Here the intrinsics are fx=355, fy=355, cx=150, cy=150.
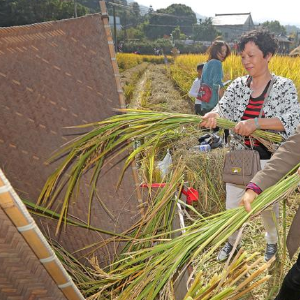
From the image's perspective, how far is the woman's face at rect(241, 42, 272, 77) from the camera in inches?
71.0

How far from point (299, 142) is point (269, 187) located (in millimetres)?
211

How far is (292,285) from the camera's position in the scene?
1.48 meters

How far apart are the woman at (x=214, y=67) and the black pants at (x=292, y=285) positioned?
1.93 m

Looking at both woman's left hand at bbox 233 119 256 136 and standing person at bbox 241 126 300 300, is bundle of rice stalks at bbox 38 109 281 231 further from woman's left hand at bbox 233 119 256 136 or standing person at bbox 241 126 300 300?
standing person at bbox 241 126 300 300

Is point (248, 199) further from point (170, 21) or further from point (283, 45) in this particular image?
point (170, 21)

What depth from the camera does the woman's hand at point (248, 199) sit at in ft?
3.99

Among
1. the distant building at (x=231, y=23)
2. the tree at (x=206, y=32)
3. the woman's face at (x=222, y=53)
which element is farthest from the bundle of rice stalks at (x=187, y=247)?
the distant building at (x=231, y=23)

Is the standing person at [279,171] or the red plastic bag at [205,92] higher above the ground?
the standing person at [279,171]

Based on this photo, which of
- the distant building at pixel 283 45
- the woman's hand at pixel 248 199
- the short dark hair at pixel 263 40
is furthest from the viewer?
the distant building at pixel 283 45

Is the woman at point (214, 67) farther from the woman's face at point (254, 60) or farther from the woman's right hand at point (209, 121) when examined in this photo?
the woman's right hand at point (209, 121)

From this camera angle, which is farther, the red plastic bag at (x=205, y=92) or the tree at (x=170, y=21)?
the tree at (x=170, y=21)

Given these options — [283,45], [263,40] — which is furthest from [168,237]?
[283,45]

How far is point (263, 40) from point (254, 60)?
0.36 feet

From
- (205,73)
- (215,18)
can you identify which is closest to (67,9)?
(205,73)
